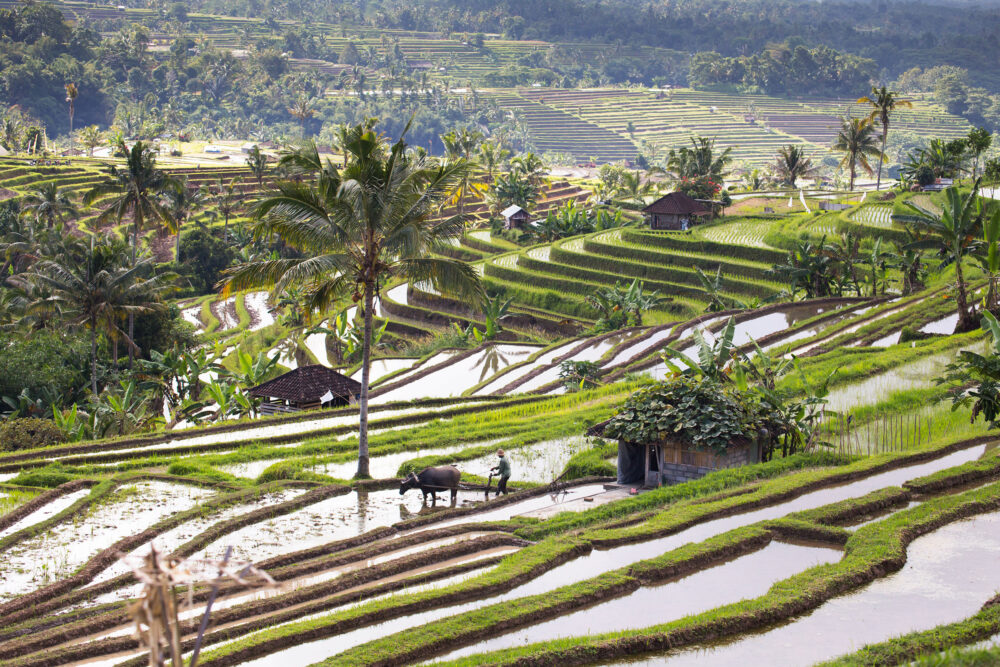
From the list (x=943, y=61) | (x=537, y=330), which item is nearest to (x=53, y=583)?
(x=537, y=330)

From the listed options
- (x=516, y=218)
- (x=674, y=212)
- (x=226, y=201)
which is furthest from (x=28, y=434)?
(x=226, y=201)

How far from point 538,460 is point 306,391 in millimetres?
10834

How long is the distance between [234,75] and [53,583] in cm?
14411

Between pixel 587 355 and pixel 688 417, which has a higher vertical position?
pixel 688 417

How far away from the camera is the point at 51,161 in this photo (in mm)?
78125

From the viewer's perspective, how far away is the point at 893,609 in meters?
10.5

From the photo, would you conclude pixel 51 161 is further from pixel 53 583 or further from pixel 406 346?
pixel 53 583

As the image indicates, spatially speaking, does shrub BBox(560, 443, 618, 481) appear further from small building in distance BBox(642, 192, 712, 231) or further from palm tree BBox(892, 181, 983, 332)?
small building in distance BBox(642, 192, 712, 231)

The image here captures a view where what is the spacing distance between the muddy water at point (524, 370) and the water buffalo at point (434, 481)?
1197 cm

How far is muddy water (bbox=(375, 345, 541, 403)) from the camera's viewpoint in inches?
1153

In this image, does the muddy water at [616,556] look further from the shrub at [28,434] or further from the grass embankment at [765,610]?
the shrub at [28,434]

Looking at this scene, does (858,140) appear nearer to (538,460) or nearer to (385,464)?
(538,460)

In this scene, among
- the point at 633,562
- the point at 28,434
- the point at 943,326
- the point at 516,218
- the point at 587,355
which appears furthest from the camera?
the point at 516,218

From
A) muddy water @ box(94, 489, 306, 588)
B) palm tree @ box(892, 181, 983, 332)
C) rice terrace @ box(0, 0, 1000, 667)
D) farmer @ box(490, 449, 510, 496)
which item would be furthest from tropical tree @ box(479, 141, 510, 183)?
muddy water @ box(94, 489, 306, 588)
